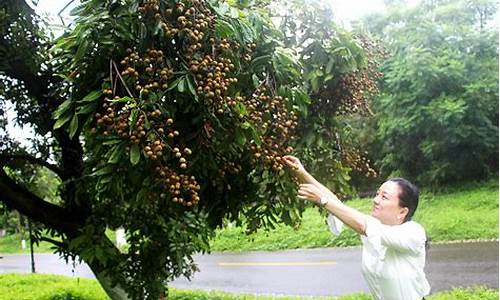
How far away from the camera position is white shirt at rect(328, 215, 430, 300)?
1.97m

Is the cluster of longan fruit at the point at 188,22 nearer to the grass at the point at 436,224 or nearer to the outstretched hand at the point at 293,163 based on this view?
the outstretched hand at the point at 293,163

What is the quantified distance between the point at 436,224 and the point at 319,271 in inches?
120

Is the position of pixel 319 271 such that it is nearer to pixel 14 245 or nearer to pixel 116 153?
pixel 116 153

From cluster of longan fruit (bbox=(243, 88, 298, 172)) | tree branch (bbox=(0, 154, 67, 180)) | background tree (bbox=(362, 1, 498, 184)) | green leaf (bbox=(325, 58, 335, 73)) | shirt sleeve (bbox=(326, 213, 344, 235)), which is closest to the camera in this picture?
cluster of longan fruit (bbox=(243, 88, 298, 172))

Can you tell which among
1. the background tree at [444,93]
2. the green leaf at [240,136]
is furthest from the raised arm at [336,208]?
the background tree at [444,93]

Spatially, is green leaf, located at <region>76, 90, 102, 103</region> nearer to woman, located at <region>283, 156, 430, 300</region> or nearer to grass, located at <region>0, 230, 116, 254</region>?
woman, located at <region>283, 156, 430, 300</region>

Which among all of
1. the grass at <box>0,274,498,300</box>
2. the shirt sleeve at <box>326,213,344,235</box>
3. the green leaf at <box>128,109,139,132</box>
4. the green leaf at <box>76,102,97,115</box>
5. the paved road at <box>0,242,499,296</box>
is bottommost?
the paved road at <box>0,242,499,296</box>

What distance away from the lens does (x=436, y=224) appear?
10578 mm

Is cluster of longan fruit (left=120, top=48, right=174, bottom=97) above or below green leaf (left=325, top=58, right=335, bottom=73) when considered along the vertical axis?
below

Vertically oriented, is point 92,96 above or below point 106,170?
above

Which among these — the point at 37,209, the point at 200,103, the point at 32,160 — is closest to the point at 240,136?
the point at 200,103

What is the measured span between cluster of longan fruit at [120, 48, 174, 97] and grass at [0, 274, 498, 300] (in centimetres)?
382

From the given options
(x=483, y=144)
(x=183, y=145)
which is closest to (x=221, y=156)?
(x=183, y=145)

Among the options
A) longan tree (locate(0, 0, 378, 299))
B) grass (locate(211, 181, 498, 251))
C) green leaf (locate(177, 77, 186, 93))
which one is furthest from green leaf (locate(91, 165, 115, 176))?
grass (locate(211, 181, 498, 251))
